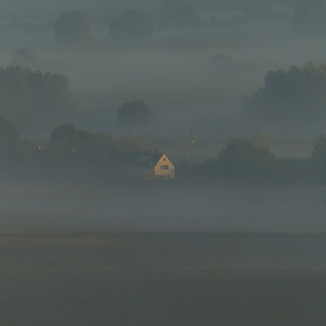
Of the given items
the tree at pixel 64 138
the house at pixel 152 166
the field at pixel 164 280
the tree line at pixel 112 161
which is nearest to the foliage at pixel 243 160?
the tree line at pixel 112 161

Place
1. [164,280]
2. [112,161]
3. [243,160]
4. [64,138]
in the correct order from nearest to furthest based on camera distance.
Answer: [164,280]
[243,160]
[112,161]
[64,138]

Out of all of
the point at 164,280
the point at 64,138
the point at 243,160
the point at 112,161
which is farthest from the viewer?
the point at 64,138

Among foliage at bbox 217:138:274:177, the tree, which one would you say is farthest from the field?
the tree

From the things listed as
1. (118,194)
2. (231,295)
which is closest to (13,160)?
(118,194)

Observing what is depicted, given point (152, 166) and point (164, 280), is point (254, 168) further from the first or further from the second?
point (164, 280)

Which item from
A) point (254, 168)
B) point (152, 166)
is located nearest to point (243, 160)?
point (254, 168)

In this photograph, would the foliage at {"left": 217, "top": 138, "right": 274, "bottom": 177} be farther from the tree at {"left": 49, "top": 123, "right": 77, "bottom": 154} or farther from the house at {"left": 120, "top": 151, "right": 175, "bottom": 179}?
the tree at {"left": 49, "top": 123, "right": 77, "bottom": 154}
